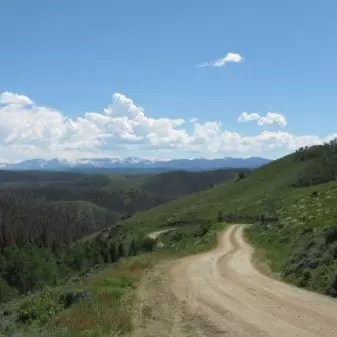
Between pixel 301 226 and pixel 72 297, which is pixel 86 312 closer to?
pixel 72 297

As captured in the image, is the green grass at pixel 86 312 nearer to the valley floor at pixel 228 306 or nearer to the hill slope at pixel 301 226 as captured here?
the valley floor at pixel 228 306

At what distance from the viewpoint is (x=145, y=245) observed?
219ft

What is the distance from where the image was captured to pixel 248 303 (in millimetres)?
21375

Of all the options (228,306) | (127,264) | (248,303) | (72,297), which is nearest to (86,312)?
(72,297)

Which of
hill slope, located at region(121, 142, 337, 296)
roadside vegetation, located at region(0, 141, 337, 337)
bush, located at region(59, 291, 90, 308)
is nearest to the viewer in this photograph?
roadside vegetation, located at region(0, 141, 337, 337)

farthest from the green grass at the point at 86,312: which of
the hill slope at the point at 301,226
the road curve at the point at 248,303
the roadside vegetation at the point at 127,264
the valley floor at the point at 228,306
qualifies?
the hill slope at the point at 301,226

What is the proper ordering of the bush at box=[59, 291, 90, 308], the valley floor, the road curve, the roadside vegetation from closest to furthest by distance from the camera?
1. the road curve
2. the valley floor
3. the roadside vegetation
4. the bush at box=[59, 291, 90, 308]

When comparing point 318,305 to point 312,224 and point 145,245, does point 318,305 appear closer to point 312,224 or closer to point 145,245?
point 312,224

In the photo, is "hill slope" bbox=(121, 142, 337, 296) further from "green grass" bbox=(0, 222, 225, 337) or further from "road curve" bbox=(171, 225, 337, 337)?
"green grass" bbox=(0, 222, 225, 337)

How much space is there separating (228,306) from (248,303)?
3.06 feet

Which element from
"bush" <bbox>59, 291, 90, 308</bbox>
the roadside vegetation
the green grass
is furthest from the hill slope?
"bush" <bbox>59, 291, 90, 308</bbox>

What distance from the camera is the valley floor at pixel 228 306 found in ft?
55.9

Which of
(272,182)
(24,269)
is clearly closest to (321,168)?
(272,182)

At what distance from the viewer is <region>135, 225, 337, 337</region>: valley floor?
17047 mm
